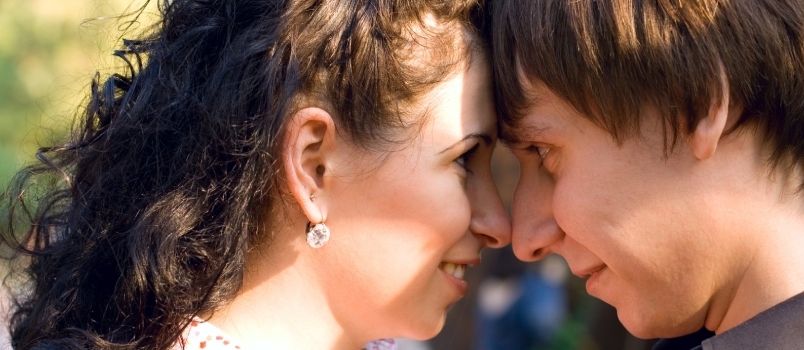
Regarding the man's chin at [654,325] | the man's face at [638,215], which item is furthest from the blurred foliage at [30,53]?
the man's chin at [654,325]

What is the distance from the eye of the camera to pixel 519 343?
424 cm

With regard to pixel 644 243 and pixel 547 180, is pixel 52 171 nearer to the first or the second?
pixel 547 180

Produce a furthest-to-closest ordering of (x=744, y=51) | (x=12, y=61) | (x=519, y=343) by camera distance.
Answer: (x=12, y=61) < (x=519, y=343) < (x=744, y=51)

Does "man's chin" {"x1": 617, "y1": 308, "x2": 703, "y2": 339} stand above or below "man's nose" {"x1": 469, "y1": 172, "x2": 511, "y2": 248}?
below

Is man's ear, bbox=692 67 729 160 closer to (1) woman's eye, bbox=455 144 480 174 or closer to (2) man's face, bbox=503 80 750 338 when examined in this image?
(2) man's face, bbox=503 80 750 338

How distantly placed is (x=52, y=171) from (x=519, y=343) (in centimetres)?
265

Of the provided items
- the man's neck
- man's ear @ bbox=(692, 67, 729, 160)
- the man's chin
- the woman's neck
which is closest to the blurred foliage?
the woman's neck

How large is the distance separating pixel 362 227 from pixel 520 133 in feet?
1.57

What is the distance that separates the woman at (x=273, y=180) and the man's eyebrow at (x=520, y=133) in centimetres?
4

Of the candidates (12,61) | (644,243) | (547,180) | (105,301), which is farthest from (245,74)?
(12,61)

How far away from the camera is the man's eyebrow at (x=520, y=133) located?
2.10 meters

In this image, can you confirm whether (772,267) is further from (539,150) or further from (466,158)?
(466,158)

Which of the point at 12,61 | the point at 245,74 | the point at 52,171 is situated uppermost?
the point at 245,74

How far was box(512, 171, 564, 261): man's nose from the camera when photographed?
7.28 feet
